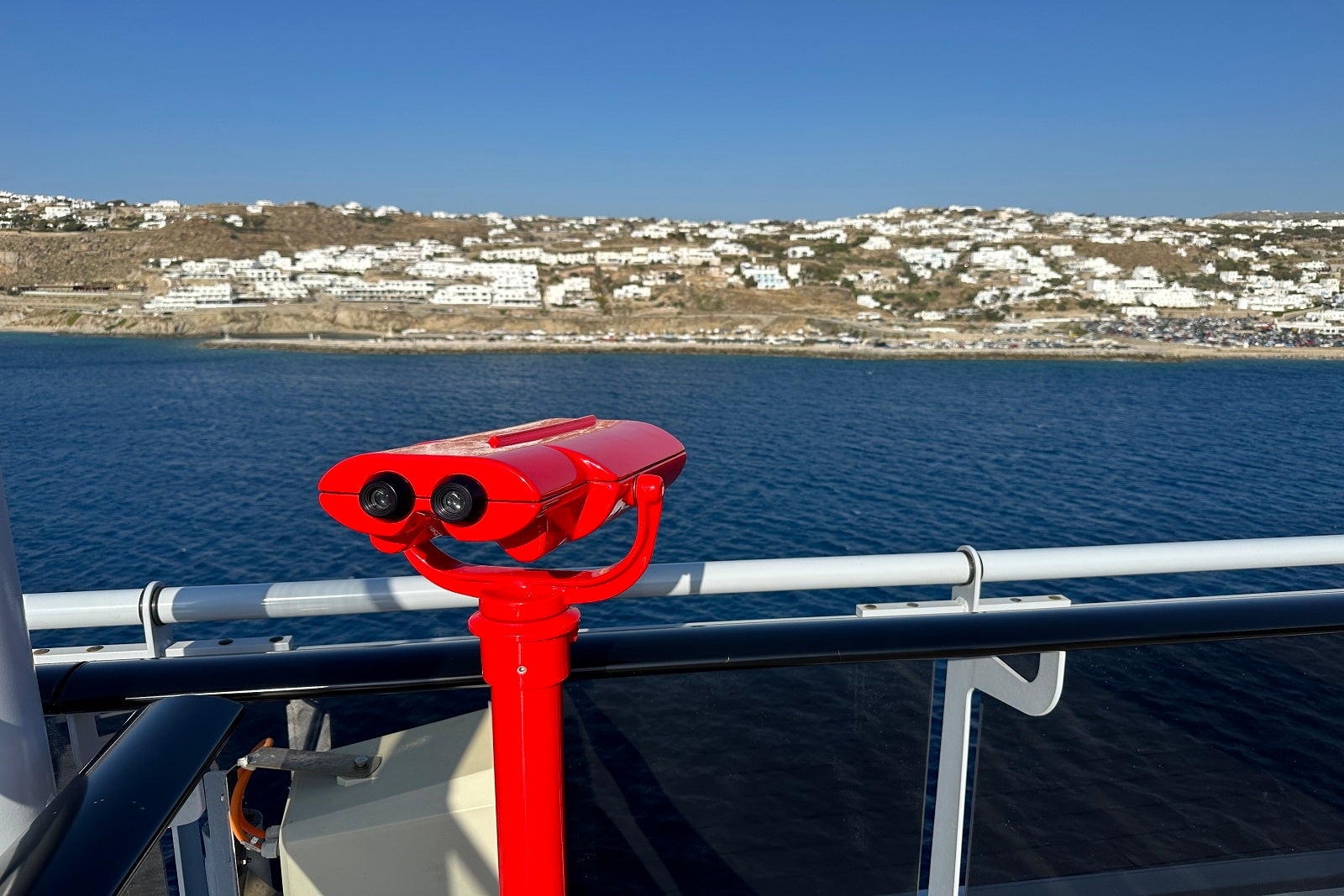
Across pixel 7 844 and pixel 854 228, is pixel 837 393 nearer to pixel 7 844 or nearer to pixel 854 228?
pixel 7 844

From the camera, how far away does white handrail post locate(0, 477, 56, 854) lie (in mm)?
481

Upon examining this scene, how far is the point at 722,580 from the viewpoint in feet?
4.36

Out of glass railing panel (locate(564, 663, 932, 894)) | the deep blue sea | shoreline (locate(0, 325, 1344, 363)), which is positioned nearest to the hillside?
the deep blue sea

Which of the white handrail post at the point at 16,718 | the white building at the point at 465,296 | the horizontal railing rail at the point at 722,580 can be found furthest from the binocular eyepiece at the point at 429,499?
the white building at the point at 465,296

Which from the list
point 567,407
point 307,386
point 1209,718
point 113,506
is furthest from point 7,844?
point 307,386

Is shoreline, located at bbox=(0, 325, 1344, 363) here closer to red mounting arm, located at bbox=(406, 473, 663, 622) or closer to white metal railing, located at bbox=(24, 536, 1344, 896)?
white metal railing, located at bbox=(24, 536, 1344, 896)

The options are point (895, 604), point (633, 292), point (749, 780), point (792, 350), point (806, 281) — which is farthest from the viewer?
point (806, 281)

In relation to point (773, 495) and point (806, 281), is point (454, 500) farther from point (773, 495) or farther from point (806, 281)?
point (806, 281)

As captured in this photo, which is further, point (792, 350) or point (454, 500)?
point (792, 350)

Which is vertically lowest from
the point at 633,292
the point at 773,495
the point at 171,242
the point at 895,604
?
the point at 773,495

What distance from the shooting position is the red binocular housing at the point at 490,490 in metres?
0.70

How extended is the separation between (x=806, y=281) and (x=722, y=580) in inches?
3827

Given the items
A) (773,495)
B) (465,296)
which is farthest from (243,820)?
(465,296)

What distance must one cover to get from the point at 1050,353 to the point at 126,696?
73937 mm
